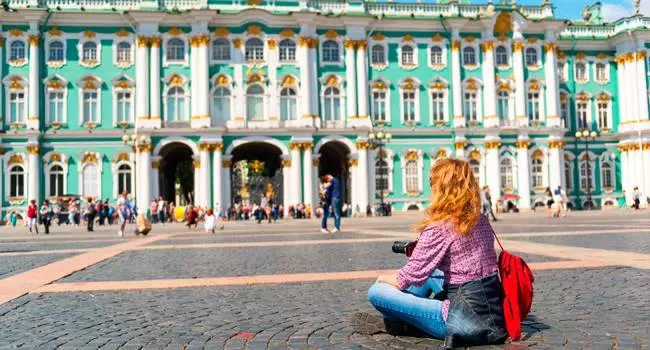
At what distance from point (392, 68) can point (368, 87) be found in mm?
2285

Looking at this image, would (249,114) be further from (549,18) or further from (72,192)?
(549,18)

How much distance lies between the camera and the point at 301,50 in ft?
146

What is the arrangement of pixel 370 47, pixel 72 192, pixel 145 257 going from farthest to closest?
1. pixel 370 47
2. pixel 72 192
3. pixel 145 257

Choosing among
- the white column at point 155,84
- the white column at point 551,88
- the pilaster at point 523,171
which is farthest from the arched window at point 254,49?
the white column at point 551,88

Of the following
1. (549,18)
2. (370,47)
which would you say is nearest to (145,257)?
(370,47)

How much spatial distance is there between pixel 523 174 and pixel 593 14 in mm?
20557

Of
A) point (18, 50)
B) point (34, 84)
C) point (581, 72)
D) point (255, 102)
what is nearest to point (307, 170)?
point (255, 102)

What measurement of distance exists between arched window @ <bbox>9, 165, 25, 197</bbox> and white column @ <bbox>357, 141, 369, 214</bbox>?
2153cm

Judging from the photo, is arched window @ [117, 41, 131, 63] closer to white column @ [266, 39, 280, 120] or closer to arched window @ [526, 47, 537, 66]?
white column @ [266, 39, 280, 120]

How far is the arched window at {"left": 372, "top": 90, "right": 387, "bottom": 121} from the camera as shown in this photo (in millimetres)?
45906

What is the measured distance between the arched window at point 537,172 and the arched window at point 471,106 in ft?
17.7

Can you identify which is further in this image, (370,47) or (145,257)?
(370,47)

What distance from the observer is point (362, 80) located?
4528cm

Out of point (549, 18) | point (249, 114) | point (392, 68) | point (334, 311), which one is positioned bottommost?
point (334, 311)
